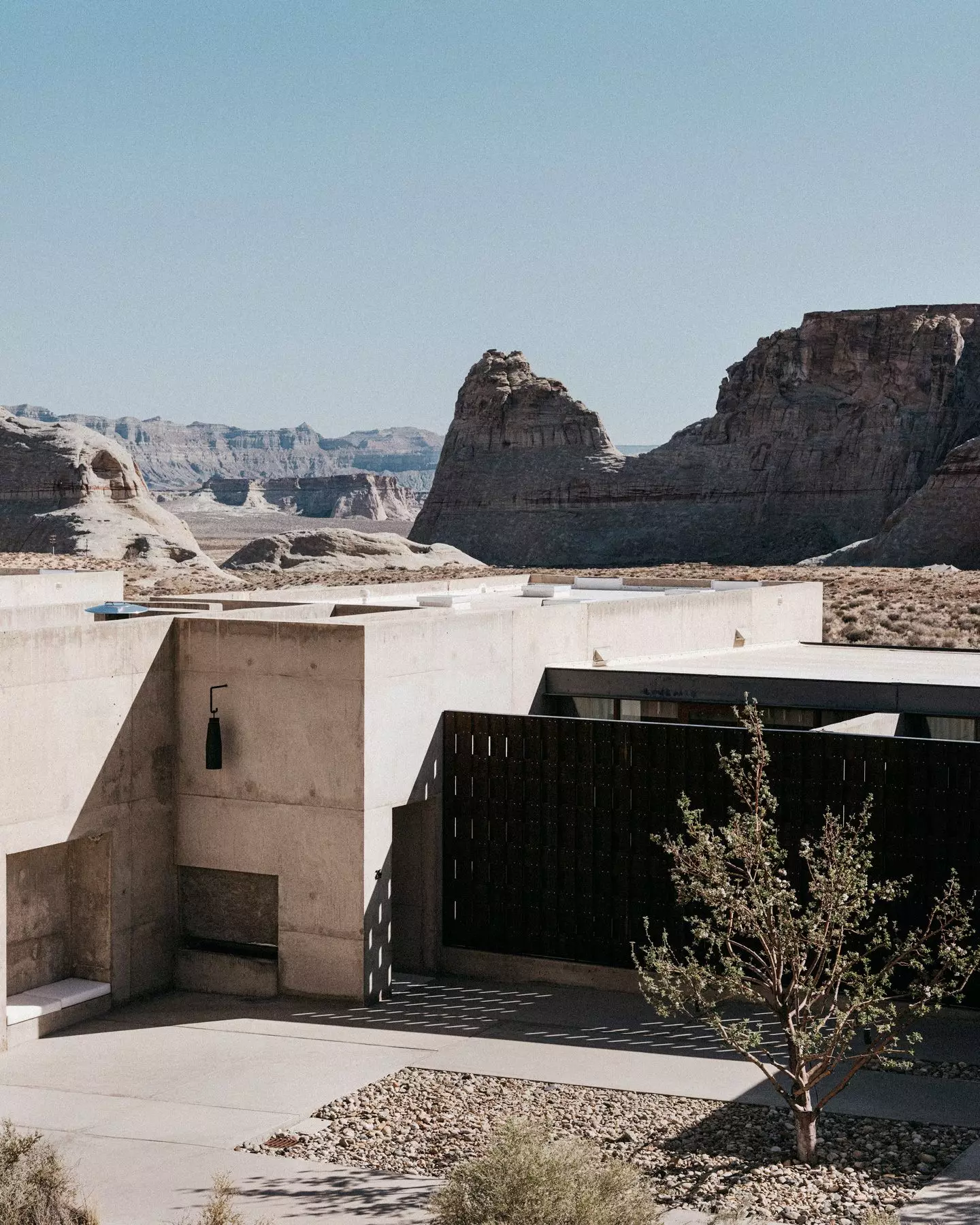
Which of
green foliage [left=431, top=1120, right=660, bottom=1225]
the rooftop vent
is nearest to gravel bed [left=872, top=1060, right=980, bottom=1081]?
green foliage [left=431, top=1120, right=660, bottom=1225]

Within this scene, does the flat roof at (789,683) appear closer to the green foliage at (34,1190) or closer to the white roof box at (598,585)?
the white roof box at (598,585)

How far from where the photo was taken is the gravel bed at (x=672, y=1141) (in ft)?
Answer: 32.2

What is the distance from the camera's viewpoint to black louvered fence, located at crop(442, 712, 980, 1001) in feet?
45.2

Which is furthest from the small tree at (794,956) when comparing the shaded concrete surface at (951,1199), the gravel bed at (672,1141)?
the shaded concrete surface at (951,1199)

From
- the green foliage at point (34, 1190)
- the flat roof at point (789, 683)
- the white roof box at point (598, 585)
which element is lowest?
the green foliage at point (34, 1190)

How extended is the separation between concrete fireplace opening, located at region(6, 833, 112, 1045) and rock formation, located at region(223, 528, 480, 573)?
64.2m

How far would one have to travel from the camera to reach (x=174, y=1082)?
12.4 meters

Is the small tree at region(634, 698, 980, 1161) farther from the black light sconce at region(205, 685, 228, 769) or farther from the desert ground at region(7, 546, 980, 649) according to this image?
the desert ground at region(7, 546, 980, 649)

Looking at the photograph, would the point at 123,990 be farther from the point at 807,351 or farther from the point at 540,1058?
the point at 807,351

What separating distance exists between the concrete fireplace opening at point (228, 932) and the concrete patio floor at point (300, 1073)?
264 mm

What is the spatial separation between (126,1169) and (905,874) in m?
7.21

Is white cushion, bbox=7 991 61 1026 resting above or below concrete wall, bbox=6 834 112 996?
below

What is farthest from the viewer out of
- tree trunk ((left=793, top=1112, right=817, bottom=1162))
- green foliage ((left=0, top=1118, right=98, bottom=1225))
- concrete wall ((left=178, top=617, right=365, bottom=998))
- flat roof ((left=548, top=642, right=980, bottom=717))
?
flat roof ((left=548, top=642, right=980, bottom=717))

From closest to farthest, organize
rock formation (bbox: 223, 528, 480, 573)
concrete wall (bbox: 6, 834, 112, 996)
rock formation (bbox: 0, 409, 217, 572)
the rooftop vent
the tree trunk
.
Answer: the tree trunk
concrete wall (bbox: 6, 834, 112, 996)
the rooftop vent
rock formation (bbox: 223, 528, 480, 573)
rock formation (bbox: 0, 409, 217, 572)
